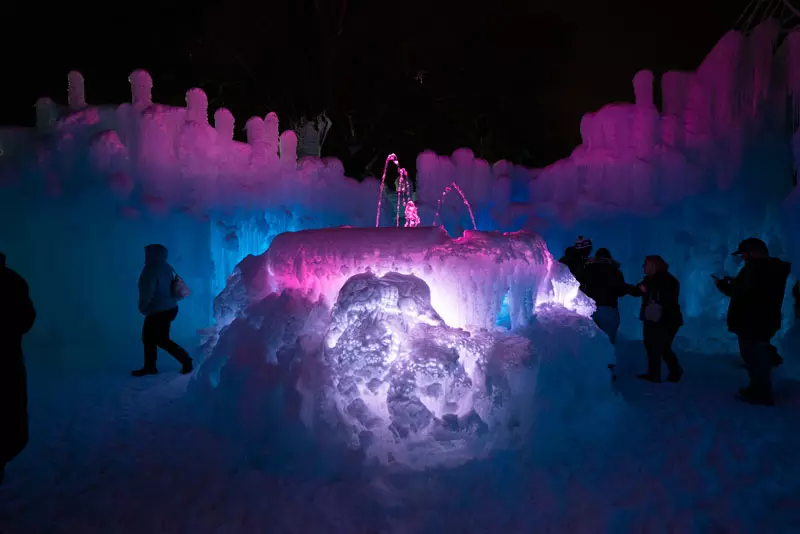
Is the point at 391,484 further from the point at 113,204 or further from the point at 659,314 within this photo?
the point at 113,204

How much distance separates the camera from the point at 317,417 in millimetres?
3867

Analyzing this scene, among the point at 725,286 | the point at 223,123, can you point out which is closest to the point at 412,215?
the point at 223,123

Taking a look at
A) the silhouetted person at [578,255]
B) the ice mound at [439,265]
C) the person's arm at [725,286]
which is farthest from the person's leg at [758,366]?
the silhouetted person at [578,255]

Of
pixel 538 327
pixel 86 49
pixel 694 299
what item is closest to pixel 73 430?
pixel 538 327

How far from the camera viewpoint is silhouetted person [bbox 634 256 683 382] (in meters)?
5.58

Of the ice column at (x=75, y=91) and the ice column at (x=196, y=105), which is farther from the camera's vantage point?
Answer: the ice column at (x=196, y=105)

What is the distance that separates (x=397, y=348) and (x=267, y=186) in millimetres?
6178

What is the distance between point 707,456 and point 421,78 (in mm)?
12833

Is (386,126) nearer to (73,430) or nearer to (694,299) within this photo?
(694,299)

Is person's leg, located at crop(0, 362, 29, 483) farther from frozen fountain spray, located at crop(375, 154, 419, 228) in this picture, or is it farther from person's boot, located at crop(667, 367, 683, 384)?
frozen fountain spray, located at crop(375, 154, 419, 228)

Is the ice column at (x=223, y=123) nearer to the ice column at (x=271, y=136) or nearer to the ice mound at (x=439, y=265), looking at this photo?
the ice column at (x=271, y=136)

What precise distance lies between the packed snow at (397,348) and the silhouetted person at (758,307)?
0.37 meters

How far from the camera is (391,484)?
340cm

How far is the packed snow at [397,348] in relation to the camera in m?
3.27
